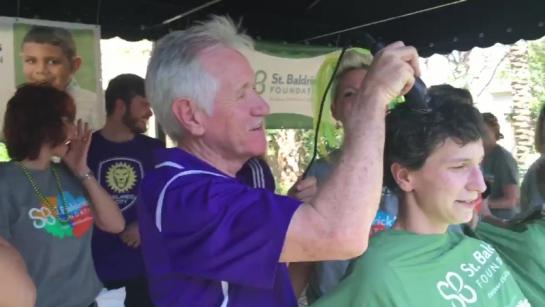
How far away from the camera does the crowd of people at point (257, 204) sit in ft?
3.11

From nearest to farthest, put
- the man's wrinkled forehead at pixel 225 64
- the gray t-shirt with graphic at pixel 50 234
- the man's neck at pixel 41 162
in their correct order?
the man's wrinkled forehead at pixel 225 64, the gray t-shirt with graphic at pixel 50 234, the man's neck at pixel 41 162

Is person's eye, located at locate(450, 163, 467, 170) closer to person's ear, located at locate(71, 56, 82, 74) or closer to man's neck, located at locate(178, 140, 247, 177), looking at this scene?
man's neck, located at locate(178, 140, 247, 177)

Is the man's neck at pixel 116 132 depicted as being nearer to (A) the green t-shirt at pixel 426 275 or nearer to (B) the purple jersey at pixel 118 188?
(B) the purple jersey at pixel 118 188

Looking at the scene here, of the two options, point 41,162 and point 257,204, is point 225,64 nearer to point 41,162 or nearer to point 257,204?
point 257,204

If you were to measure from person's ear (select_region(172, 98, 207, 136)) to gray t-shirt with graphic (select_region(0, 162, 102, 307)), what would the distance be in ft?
3.45

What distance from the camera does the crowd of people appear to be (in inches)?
37.4

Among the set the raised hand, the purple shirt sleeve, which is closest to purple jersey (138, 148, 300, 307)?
the purple shirt sleeve

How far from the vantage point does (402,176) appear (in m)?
1.43

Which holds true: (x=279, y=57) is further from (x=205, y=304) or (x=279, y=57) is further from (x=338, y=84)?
(x=205, y=304)

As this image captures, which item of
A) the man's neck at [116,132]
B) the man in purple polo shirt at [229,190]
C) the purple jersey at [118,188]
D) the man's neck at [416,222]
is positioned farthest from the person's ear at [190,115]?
the man's neck at [116,132]

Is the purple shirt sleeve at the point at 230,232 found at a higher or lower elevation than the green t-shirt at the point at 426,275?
higher

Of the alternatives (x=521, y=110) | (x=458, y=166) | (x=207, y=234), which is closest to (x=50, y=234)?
(x=207, y=234)

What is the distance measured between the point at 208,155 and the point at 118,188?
5.94 ft

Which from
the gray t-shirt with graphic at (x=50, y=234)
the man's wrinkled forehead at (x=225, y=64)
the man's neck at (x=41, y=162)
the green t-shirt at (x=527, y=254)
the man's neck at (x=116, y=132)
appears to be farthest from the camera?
the man's neck at (x=116, y=132)
